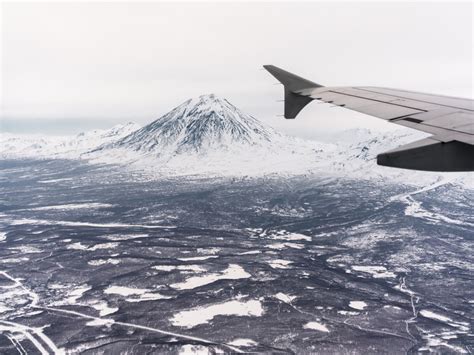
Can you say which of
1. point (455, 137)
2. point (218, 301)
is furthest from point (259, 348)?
point (455, 137)

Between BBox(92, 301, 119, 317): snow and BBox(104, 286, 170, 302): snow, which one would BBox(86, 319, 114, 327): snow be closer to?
BBox(92, 301, 119, 317): snow

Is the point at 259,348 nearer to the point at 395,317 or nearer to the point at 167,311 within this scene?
the point at 167,311

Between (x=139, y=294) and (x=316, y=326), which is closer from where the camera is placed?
(x=316, y=326)

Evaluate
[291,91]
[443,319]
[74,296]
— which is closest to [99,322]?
[74,296]

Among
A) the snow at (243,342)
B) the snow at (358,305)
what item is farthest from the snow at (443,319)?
the snow at (243,342)

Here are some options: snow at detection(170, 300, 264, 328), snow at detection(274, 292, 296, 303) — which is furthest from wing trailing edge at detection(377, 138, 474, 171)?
snow at detection(274, 292, 296, 303)

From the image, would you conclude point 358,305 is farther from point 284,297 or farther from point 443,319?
point 443,319
